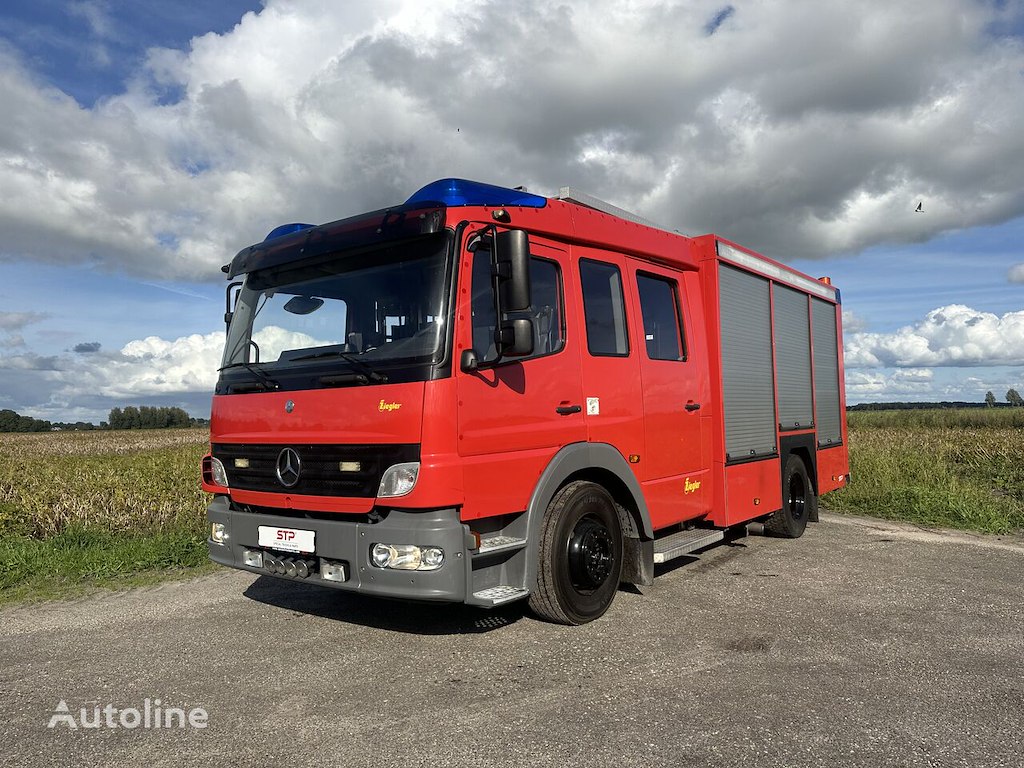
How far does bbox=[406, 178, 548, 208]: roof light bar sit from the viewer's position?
4367mm

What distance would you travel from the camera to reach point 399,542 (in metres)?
3.97

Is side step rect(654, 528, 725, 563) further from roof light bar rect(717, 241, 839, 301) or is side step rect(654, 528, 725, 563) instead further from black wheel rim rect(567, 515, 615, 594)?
roof light bar rect(717, 241, 839, 301)

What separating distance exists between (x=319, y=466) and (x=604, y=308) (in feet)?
7.36

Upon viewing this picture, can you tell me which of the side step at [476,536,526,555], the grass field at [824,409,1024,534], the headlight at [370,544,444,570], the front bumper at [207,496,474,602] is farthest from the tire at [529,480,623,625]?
the grass field at [824,409,1024,534]

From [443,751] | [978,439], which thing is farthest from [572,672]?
[978,439]

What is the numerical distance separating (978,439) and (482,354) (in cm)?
2030

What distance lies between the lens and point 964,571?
21.5 feet

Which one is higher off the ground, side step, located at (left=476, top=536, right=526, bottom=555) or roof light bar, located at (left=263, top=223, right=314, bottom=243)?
roof light bar, located at (left=263, top=223, right=314, bottom=243)

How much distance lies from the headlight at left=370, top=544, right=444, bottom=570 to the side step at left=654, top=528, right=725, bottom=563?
2059 millimetres

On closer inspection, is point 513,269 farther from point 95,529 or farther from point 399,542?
point 95,529

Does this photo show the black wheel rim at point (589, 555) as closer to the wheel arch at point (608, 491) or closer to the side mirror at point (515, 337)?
the wheel arch at point (608, 491)

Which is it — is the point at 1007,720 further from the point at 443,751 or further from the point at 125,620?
the point at 125,620

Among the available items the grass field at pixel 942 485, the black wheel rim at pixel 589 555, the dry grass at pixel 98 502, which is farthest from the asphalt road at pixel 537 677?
the grass field at pixel 942 485

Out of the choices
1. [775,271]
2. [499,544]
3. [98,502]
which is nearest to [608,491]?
[499,544]
